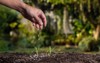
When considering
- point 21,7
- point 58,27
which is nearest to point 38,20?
point 21,7

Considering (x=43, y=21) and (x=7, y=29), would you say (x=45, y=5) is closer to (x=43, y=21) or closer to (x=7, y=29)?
(x=7, y=29)

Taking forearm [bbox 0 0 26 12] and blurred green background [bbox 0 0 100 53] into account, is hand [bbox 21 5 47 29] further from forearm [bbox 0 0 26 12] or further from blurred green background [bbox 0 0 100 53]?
blurred green background [bbox 0 0 100 53]

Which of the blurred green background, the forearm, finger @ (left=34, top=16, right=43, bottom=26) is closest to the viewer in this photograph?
the forearm

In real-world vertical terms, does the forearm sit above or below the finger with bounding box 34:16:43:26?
above

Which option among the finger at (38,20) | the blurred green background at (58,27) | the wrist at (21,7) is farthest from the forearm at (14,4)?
the blurred green background at (58,27)

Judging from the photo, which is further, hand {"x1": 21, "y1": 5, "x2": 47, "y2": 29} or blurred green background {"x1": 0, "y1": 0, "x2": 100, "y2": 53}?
blurred green background {"x1": 0, "y1": 0, "x2": 100, "y2": 53}

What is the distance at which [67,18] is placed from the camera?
1802 centimetres

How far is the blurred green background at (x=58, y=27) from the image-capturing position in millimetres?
15680

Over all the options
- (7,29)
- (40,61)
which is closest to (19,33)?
(7,29)

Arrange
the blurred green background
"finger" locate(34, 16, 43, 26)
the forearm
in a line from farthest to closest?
the blurred green background, "finger" locate(34, 16, 43, 26), the forearm


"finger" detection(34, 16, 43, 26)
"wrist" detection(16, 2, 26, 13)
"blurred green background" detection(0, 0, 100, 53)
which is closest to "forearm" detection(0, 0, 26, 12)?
"wrist" detection(16, 2, 26, 13)

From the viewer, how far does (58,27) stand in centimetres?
1856

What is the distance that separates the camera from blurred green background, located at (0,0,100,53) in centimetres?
1568

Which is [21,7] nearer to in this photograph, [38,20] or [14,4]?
[14,4]
